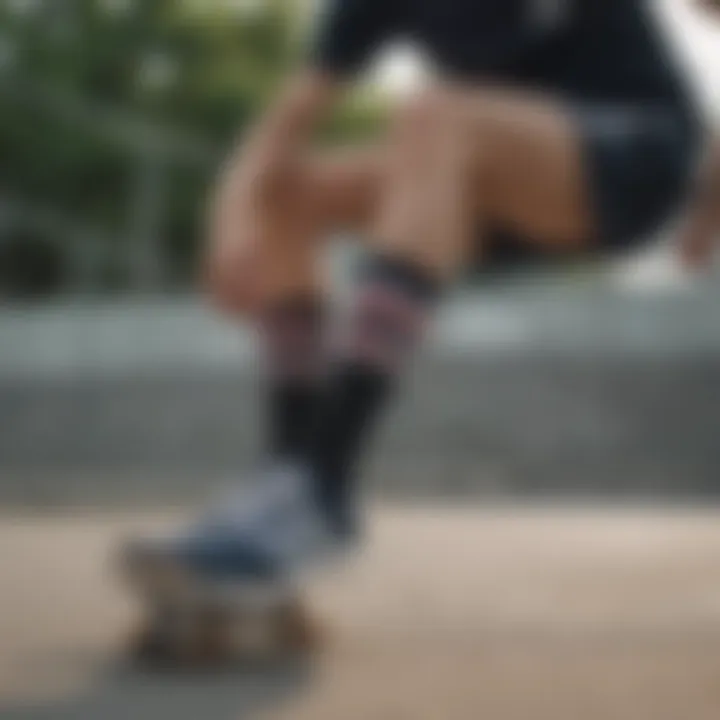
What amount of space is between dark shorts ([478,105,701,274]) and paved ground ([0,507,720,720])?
161mm

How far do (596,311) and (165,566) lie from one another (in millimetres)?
296

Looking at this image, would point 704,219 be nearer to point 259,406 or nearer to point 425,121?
point 425,121

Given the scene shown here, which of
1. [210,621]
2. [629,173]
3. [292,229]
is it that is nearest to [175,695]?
[210,621]

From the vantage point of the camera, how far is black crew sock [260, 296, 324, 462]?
954 millimetres

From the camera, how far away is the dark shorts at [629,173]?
3.10ft

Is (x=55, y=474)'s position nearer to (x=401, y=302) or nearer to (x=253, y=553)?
(x=253, y=553)

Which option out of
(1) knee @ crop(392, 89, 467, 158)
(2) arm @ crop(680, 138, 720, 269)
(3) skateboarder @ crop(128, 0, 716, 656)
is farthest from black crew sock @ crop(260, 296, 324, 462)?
(2) arm @ crop(680, 138, 720, 269)

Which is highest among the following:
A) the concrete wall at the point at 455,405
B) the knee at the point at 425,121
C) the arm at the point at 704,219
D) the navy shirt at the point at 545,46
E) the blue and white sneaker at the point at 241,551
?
the navy shirt at the point at 545,46

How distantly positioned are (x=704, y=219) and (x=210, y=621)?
1.23 feet

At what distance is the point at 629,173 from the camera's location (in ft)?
3.10

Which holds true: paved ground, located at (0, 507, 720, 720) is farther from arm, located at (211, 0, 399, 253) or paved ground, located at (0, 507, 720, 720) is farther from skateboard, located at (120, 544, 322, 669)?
arm, located at (211, 0, 399, 253)

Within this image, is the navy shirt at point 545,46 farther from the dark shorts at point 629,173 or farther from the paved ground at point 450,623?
the paved ground at point 450,623

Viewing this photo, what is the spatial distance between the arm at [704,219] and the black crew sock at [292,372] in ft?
0.73

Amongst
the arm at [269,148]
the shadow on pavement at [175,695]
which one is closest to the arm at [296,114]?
the arm at [269,148]
